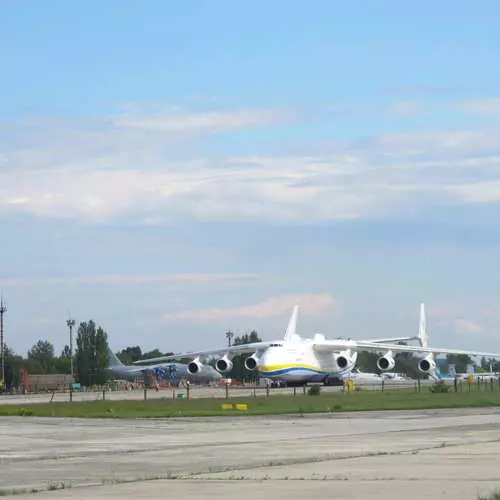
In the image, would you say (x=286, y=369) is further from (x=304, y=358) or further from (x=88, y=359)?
(x=88, y=359)

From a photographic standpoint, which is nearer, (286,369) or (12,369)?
(286,369)

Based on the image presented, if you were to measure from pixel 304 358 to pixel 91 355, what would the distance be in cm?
6190

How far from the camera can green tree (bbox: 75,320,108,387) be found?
141875mm

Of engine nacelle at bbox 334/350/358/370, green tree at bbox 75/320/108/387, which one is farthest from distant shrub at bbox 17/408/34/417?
green tree at bbox 75/320/108/387

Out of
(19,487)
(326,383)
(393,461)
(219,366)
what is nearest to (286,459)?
(393,461)

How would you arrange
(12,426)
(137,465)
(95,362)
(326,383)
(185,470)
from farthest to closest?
1. (95,362)
2. (326,383)
3. (12,426)
4. (137,465)
5. (185,470)

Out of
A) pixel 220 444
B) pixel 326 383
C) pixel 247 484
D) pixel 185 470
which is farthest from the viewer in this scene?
pixel 326 383

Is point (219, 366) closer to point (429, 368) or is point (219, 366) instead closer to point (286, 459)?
point (429, 368)

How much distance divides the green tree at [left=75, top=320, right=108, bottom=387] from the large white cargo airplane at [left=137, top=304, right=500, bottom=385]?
43.4 metres

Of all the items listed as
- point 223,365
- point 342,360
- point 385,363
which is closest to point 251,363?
point 223,365

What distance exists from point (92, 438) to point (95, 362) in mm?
120069

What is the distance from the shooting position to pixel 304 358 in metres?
90.5

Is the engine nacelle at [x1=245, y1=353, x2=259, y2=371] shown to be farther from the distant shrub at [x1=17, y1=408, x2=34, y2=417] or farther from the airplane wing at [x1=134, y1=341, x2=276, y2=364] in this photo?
the distant shrub at [x1=17, y1=408, x2=34, y2=417]

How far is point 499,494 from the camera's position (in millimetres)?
12812
